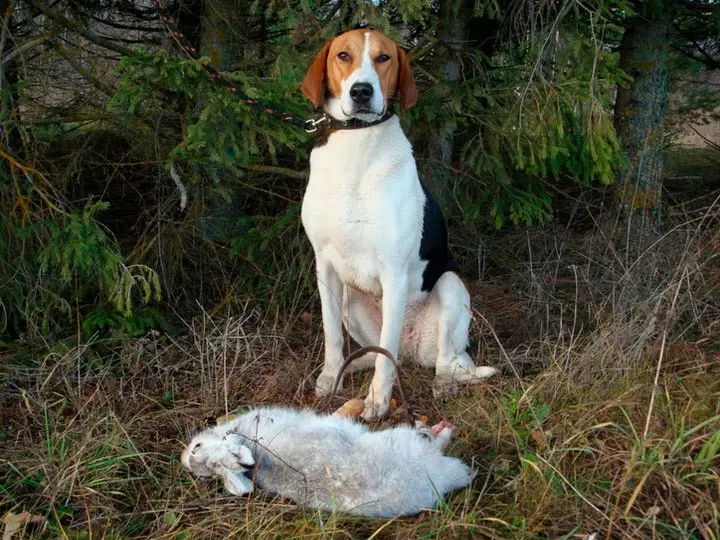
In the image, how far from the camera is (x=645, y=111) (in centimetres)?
538

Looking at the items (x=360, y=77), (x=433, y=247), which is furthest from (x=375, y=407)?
(x=360, y=77)

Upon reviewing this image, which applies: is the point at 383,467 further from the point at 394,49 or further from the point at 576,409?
the point at 394,49

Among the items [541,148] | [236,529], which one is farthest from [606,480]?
[541,148]

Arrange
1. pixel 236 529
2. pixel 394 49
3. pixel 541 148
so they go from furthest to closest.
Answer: pixel 541 148 < pixel 394 49 < pixel 236 529

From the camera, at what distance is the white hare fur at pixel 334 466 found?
7.08ft

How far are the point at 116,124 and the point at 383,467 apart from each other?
3.35 metres

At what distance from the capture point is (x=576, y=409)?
2619 millimetres

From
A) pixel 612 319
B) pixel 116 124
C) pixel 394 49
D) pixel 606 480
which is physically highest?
pixel 394 49

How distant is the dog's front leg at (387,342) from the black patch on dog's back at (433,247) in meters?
0.28

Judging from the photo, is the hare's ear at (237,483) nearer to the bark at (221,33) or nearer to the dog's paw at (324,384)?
the dog's paw at (324,384)

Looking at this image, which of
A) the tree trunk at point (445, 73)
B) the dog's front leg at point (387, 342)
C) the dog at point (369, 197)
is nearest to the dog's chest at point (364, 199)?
the dog at point (369, 197)

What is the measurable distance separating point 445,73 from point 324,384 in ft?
7.78

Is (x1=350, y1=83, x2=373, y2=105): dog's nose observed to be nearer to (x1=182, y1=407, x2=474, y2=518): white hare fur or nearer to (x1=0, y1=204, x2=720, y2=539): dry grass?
(x1=0, y1=204, x2=720, y2=539): dry grass

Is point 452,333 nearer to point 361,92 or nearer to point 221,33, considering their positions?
point 361,92
